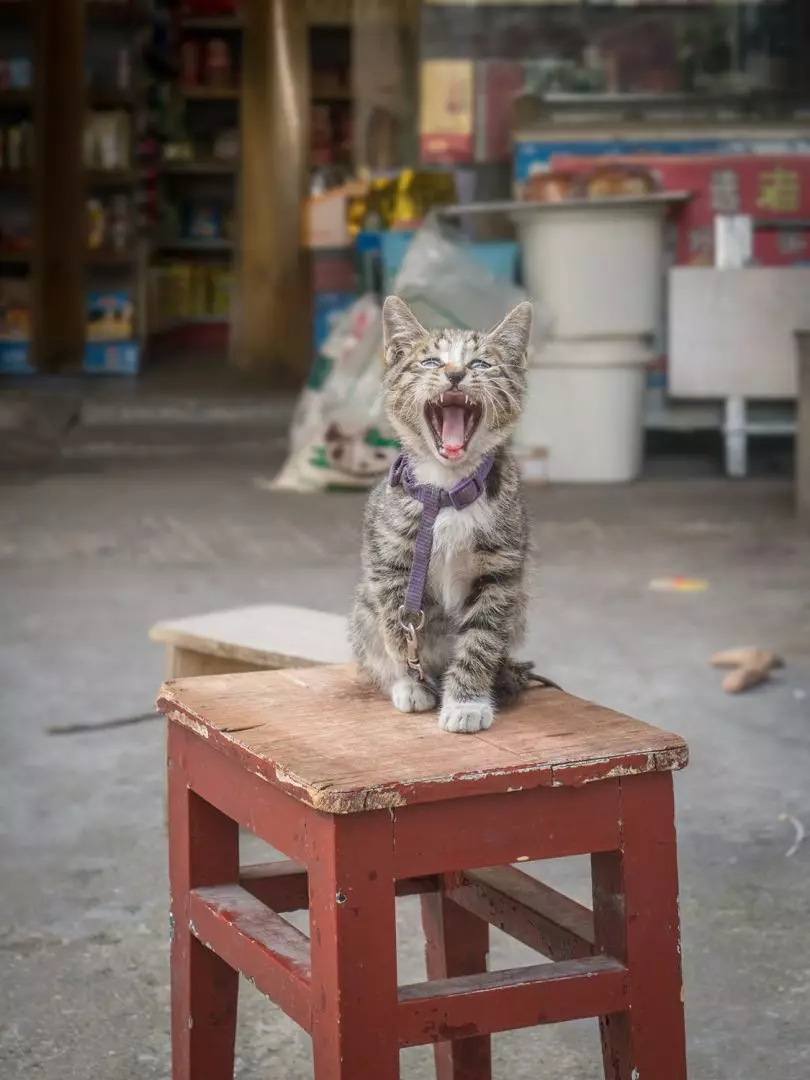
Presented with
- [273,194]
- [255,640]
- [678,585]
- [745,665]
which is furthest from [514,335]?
→ [273,194]

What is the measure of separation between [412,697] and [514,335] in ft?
1.23

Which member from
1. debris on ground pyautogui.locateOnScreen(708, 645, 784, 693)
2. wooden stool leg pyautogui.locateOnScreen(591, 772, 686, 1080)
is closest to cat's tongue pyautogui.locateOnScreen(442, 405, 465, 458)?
wooden stool leg pyautogui.locateOnScreen(591, 772, 686, 1080)

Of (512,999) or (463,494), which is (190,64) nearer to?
(463,494)

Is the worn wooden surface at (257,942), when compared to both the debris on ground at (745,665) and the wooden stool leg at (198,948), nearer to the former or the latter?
the wooden stool leg at (198,948)

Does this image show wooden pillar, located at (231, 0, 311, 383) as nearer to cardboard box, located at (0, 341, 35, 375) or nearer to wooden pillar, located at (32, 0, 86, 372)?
wooden pillar, located at (32, 0, 86, 372)

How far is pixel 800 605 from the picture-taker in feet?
13.1

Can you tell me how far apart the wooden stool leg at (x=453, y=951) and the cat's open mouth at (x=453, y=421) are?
20.0 inches

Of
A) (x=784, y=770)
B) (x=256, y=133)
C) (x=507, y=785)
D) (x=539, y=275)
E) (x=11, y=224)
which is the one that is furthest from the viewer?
(x=256, y=133)

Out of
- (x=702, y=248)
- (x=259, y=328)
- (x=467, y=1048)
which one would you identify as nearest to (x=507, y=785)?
(x=467, y=1048)

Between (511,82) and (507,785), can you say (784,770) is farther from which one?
(511,82)

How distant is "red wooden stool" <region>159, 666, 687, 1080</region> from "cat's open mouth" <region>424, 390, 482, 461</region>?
0.86ft

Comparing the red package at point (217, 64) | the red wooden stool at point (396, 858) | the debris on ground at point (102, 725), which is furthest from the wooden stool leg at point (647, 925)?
the red package at point (217, 64)

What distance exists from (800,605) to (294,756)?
288 centimetres

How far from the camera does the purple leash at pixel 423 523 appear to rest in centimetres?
151
